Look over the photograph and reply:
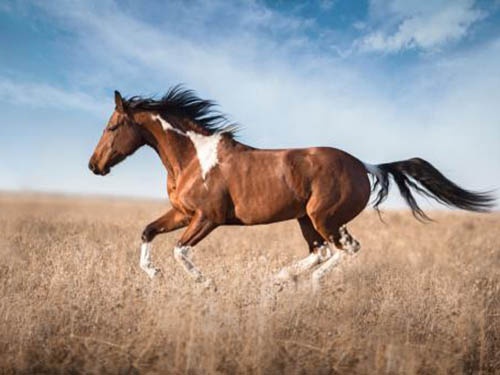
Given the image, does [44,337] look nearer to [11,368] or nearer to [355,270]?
[11,368]

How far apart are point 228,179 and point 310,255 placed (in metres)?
1.59

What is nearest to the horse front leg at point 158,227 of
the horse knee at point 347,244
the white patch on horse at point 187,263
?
the white patch on horse at point 187,263

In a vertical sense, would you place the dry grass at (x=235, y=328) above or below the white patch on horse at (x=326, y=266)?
below

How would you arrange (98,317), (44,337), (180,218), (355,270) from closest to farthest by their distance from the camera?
1. (44,337)
2. (98,317)
3. (180,218)
4. (355,270)

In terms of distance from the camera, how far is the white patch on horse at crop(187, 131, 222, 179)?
5625mm

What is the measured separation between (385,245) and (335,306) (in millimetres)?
6772

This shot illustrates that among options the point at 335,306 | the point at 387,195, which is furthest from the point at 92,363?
the point at 387,195

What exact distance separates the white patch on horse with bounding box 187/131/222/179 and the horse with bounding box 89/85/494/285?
1 cm

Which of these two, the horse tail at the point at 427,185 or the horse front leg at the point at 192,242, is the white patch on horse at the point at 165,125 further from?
the horse tail at the point at 427,185

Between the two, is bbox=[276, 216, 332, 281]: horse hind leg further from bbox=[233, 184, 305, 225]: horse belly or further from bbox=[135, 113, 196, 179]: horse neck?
bbox=[135, 113, 196, 179]: horse neck

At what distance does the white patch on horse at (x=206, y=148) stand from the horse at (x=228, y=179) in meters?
0.01

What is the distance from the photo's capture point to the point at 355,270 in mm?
6961

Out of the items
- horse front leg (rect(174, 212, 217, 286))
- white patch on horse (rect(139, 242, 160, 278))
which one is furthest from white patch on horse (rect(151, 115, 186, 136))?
white patch on horse (rect(139, 242, 160, 278))

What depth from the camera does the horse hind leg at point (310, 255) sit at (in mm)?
5362
